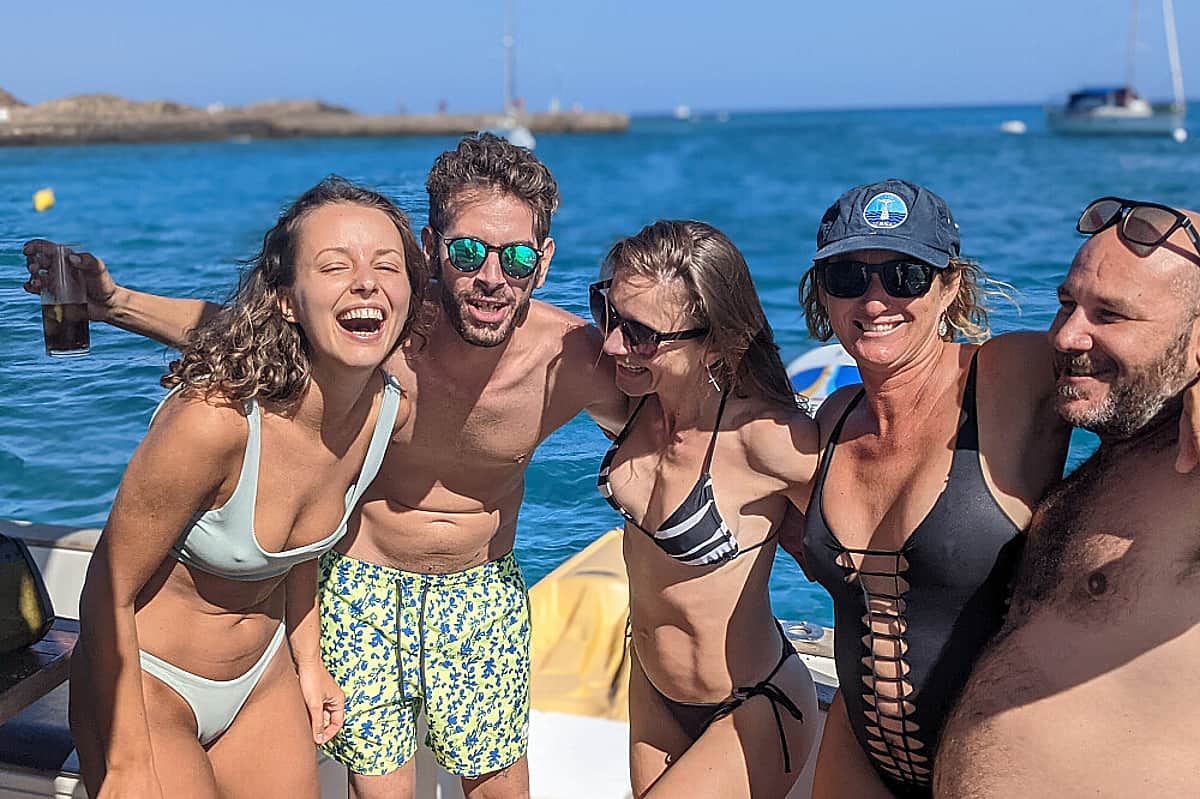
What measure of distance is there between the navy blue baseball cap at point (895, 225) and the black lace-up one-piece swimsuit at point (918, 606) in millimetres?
230

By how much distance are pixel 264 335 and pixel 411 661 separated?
36.6 inches

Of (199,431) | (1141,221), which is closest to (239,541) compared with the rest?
(199,431)

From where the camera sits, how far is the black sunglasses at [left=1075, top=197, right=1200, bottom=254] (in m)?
1.76

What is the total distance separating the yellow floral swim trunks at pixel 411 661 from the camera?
8.52 ft

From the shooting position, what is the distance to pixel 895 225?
1.97 m

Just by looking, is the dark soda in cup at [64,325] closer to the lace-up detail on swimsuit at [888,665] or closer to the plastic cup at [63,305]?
the plastic cup at [63,305]

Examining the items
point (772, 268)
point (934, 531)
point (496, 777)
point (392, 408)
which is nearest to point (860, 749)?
point (934, 531)

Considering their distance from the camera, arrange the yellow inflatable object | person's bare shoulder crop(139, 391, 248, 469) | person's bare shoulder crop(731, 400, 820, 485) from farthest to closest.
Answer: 1. the yellow inflatable object
2. person's bare shoulder crop(731, 400, 820, 485)
3. person's bare shoulder crop(139, 391, 248, 469)

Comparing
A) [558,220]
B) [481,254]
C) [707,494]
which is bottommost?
[558,220]

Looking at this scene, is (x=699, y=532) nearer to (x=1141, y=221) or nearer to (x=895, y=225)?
(x=895, y=225)

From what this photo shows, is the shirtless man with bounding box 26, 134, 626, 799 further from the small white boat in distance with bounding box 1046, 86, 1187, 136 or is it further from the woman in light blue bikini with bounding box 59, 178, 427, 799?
the small white boat in distance with bounding box 1046, 86, 1187, 136

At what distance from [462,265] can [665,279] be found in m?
0.43

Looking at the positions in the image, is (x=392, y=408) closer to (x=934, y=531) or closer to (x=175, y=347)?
(x=175, y=347)

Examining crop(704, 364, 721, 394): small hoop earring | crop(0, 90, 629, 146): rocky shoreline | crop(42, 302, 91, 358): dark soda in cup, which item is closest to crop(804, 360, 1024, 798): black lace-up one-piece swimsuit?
crop(704, 364, 721, 394): small hoop earring
